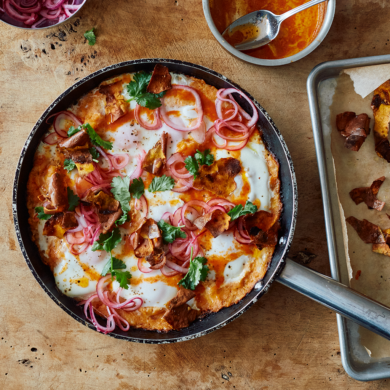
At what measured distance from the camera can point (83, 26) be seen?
331cm

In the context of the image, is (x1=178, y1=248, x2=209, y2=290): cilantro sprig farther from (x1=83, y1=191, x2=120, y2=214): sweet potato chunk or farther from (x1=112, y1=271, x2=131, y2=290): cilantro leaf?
(x1=83, y1=191, x2=120, y2=214): sweet potato chunk

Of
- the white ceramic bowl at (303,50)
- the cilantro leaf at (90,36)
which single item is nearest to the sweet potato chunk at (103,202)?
the cilantro leaf at (90,36)

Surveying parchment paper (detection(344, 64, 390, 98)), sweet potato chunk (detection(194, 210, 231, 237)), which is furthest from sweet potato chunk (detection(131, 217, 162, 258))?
parchment paper (detection(344, 64, 390, 98))

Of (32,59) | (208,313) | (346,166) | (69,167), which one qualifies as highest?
(32,59)

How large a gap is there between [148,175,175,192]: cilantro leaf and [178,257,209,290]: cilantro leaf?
644mm

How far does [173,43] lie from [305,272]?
89.8 inches

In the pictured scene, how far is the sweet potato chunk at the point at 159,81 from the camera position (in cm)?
299

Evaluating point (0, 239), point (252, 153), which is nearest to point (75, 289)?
point (0, 239)

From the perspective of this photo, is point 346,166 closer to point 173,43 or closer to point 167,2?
point 173,43

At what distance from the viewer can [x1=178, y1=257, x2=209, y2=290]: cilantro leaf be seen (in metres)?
2.99

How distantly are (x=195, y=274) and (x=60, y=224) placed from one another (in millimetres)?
1182

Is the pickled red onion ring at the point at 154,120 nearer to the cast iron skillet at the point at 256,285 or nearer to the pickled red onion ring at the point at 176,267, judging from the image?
the cast iron skillet at the point at 256,285

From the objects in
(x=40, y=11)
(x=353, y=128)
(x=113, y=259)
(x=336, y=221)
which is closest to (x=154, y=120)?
(x=113, y=259)

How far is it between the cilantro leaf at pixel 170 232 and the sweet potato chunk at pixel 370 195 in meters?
1.57
